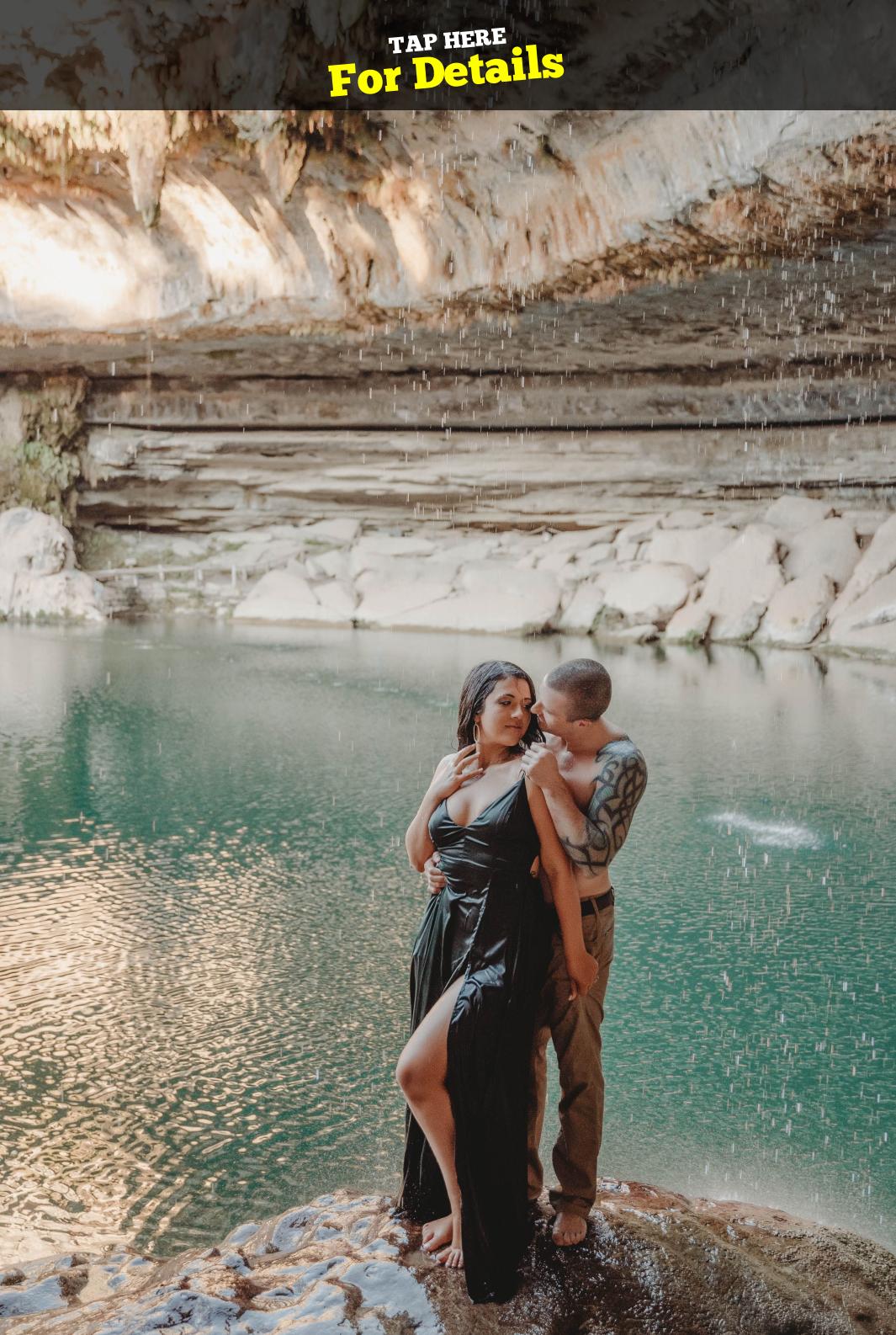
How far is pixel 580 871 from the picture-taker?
8.42 ft

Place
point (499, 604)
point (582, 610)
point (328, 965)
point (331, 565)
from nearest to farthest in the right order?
point (328, 965) → point (582, 610) → point (499, 604) → point (331, 565)

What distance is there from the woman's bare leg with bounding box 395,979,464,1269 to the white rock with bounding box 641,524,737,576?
63.5 feet

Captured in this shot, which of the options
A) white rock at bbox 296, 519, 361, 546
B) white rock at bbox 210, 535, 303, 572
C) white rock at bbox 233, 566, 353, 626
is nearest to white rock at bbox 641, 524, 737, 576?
white rock at bbox 233, 566, 353, 626

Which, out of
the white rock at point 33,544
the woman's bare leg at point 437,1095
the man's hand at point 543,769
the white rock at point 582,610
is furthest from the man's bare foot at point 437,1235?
the white rock at point 33,544

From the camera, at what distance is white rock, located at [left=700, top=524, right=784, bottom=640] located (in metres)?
19.8

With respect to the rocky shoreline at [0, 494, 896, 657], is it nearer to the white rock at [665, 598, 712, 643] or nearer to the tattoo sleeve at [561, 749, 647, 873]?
the white rock at [665, 598, 712, 643]

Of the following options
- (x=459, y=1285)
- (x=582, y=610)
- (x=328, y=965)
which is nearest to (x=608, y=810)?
(x=459, y=1285)

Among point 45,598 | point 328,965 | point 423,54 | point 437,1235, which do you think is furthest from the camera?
point 45,598

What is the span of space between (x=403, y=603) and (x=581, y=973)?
19805 mm

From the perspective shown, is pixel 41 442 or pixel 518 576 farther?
pixel 41 442

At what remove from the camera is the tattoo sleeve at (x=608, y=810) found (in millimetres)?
2541

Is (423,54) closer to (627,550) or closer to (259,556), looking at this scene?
(627,550)

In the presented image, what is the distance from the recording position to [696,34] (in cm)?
1252

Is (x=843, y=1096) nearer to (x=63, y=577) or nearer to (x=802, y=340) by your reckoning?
(x=802, y=340)
